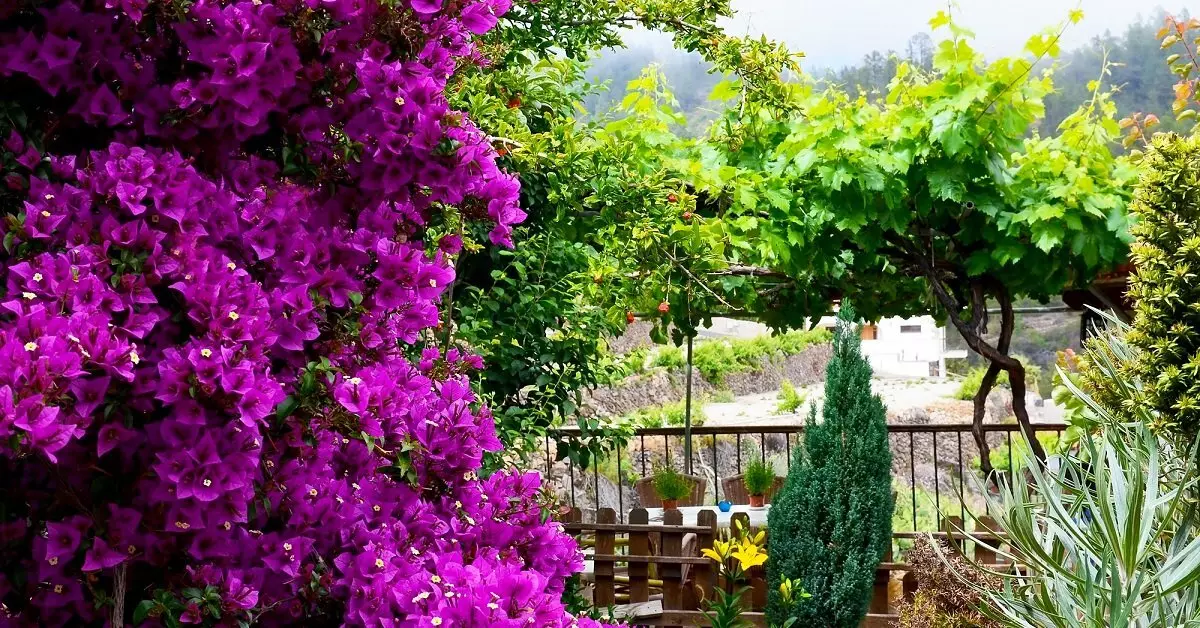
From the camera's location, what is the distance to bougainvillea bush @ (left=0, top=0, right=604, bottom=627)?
956 millimetres

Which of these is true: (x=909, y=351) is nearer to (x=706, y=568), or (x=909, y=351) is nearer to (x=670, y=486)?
(x=670, y=486)

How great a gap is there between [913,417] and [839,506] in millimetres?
8272

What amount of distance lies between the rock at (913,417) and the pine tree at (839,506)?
7.83 meters

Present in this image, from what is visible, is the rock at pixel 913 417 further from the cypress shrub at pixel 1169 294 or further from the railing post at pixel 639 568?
the cypress shrub at pixel 1169 294

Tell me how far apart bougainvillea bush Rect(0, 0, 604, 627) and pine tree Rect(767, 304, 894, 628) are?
2.95 metres

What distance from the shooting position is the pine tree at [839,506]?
12.9ft

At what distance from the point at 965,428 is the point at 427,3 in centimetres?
499

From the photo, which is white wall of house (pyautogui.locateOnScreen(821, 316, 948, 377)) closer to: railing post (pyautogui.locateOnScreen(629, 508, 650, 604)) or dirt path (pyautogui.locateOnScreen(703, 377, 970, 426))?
dirt path (pyautogui.locateOnScreen(703, 377, 970, 426))

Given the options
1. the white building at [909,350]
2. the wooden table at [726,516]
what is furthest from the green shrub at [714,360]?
the wooden table at [726,516]

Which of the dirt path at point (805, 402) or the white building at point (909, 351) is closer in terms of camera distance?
the dirt path at point (805, 402)

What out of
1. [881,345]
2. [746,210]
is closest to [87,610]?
[746,210]

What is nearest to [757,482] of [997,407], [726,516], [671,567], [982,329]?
[726,516]

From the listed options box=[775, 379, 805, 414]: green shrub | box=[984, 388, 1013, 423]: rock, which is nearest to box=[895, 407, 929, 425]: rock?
box=[775, 379, 805, 414]: green shrub

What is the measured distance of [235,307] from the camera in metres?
0.97
